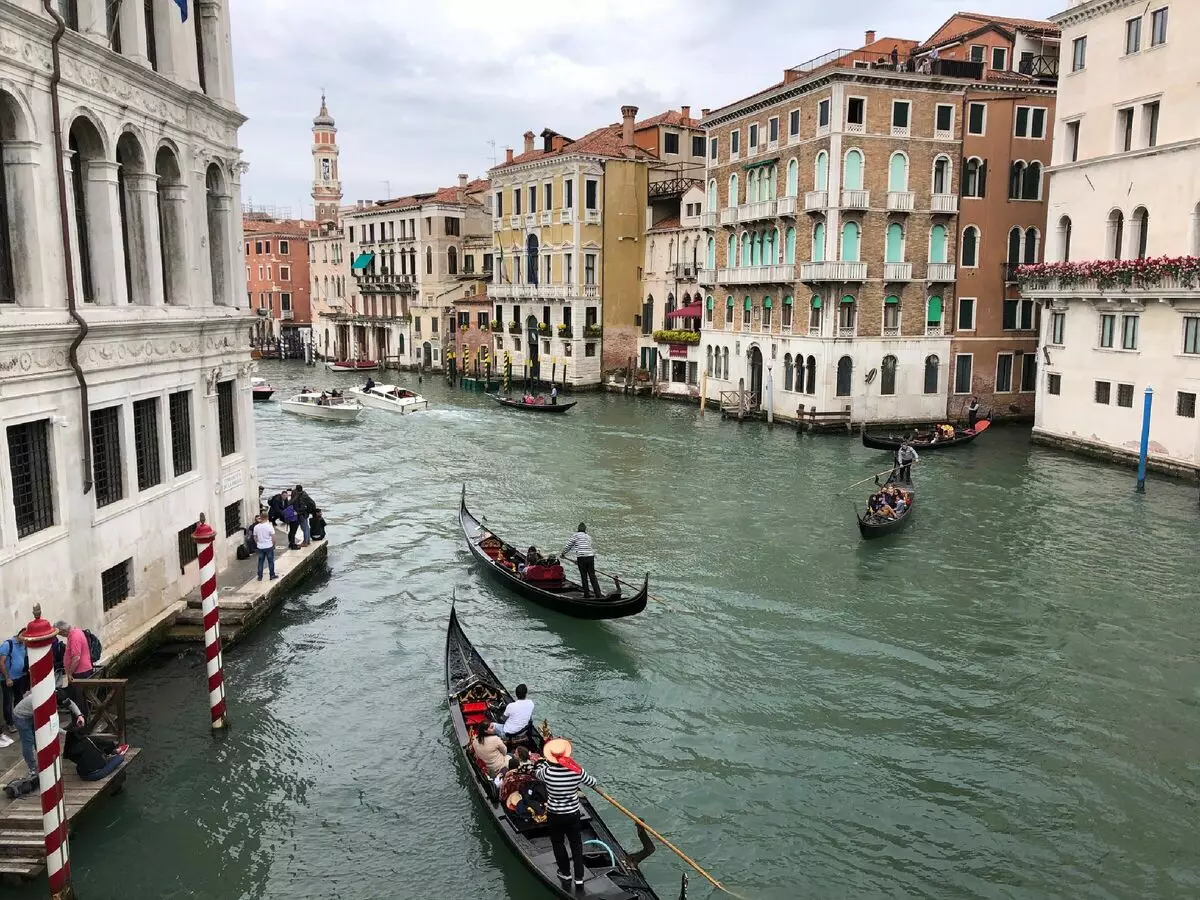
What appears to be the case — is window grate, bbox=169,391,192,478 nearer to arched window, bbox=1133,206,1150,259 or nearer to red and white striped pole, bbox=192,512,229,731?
red and white striped pole, bbox=192,512,229,731

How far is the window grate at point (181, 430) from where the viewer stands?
11945 mm

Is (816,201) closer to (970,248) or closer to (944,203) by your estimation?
(944,203)

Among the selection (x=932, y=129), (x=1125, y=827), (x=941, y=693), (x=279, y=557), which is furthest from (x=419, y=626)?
(x=932, y=129)

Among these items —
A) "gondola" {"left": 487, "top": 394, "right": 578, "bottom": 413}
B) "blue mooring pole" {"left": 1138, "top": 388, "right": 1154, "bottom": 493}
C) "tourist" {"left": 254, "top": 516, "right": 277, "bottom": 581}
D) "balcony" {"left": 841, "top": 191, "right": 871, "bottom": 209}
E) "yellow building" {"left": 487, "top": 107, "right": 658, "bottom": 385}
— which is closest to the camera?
"tourist" {"left": 254, "top": 516, "right": 277, "bottom": 581}

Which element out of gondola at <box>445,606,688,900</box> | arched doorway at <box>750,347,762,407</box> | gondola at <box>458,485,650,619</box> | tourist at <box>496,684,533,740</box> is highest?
arched doorway at <box>750,347,762,407</box>

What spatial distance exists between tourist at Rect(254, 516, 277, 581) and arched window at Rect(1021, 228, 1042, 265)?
25.7m

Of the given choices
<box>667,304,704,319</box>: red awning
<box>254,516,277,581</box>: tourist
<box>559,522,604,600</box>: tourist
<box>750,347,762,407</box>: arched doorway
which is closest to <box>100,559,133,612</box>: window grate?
<box>254,516,277,581</box>: tourist

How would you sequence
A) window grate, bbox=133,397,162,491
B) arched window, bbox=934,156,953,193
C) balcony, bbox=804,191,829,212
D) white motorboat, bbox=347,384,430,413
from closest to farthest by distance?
1. window grate, bbox=133,397,162,491
2. balcony, bbox=804,191,829,212
3. arched window, bbox=934,156,953,193
4. white motorboat, bbox=347,384,430,413

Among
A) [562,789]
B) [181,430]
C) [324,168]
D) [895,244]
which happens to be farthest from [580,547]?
[324,168]

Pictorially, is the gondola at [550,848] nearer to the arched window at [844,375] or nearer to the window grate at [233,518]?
the window grate at [233,518]

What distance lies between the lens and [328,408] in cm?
3416

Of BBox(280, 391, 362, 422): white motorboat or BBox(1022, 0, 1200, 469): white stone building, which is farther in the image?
BBox(280, 391, 362, 422): white motorboat

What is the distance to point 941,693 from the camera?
1082 centimetres

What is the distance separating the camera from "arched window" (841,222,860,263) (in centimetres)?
2823
